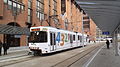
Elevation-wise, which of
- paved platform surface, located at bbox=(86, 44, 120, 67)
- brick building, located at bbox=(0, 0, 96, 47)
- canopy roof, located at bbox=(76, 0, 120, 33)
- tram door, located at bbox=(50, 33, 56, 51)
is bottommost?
paved platform surface, located at bbox=(86, 44, 120, 67)

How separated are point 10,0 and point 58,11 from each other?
2979 cm

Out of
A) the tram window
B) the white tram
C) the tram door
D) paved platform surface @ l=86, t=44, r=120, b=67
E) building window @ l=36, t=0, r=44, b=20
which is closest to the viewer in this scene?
paved platform surface @ l=86, t=44, r=120, b=67

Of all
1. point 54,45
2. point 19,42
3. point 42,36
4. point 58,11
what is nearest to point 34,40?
point 42,36

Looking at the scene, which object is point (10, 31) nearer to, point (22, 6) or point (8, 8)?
point (8, 8)

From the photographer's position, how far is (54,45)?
73.8 feet

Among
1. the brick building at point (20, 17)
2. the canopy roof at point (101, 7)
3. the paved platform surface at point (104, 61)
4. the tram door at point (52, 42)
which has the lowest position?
the paved platform surface at point (104, 61)

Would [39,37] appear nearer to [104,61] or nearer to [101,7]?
[104,61]

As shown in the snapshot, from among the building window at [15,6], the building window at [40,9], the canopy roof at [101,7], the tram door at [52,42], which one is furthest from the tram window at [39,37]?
the building window at [40,9]

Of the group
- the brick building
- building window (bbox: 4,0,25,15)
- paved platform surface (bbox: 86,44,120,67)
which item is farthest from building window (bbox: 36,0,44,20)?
paved platform surface (bbox: 86,44,120,67)

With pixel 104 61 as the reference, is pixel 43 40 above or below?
above

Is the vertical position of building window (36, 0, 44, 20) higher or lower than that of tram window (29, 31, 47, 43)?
higher

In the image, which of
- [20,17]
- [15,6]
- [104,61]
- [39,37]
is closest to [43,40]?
[39,37]

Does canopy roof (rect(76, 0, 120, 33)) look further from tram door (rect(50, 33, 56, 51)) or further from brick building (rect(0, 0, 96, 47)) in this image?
brick building (rect(0, 0, 96, 47))

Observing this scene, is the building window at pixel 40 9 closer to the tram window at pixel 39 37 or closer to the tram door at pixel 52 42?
the tram door at pixel 52 42
